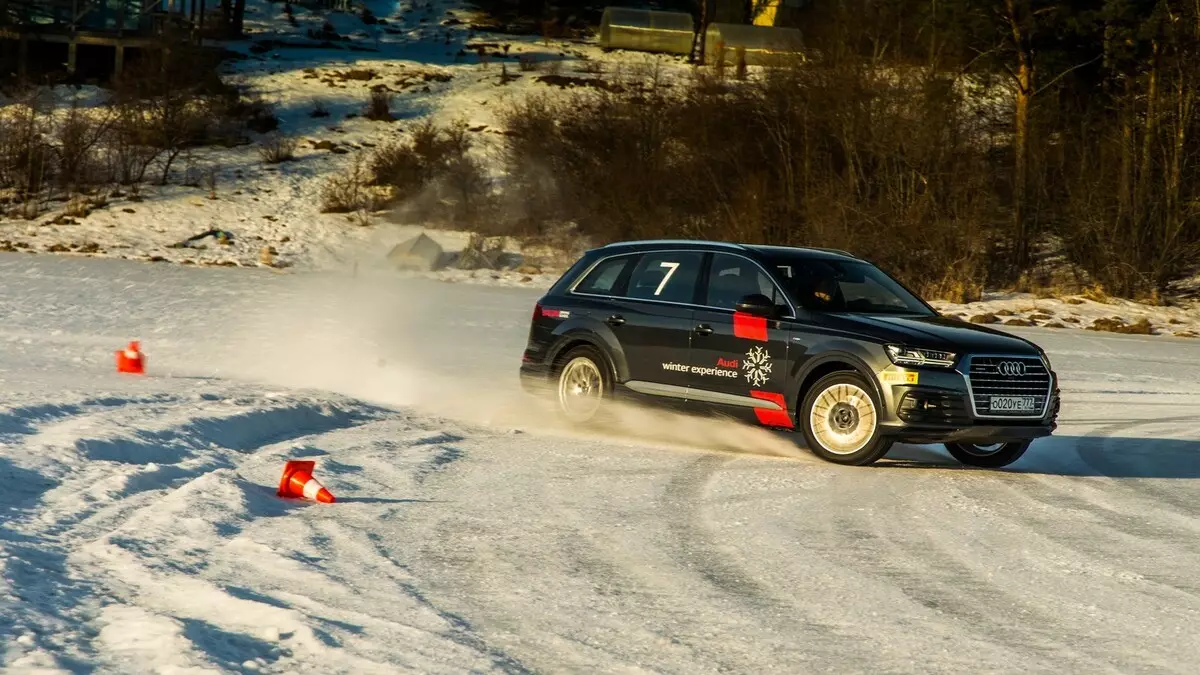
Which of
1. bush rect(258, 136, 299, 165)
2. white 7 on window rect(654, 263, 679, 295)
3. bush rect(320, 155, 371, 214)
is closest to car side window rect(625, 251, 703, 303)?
white 7 on window rect(654, 263, 679, 295)

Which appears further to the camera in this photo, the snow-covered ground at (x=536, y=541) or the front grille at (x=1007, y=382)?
the front grille at (x=1007, y=382)

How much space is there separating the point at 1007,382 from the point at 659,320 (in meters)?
2.94

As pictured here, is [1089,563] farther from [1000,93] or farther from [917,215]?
[1000,93]

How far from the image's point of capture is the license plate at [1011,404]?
11242 millimetres

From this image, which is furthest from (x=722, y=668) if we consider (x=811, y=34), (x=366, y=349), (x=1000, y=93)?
(x=811, y=34)

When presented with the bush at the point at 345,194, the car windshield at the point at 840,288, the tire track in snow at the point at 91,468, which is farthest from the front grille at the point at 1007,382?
the bush at the point at 345,194

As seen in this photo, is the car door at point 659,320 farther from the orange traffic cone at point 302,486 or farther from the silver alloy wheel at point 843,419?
the orange traffic cone at point 302,486

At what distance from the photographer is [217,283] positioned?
95.9 ft

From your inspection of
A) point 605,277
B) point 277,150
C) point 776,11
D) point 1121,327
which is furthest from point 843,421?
point 776,11

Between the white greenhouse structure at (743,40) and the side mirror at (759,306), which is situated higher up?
the white greenhouse structure at (743,40)

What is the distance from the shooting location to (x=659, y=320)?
12.9 meters

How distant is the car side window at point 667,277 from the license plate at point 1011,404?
8.80ft

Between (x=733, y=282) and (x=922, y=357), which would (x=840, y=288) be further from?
(x=922, y=357)

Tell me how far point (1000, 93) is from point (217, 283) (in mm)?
21301
